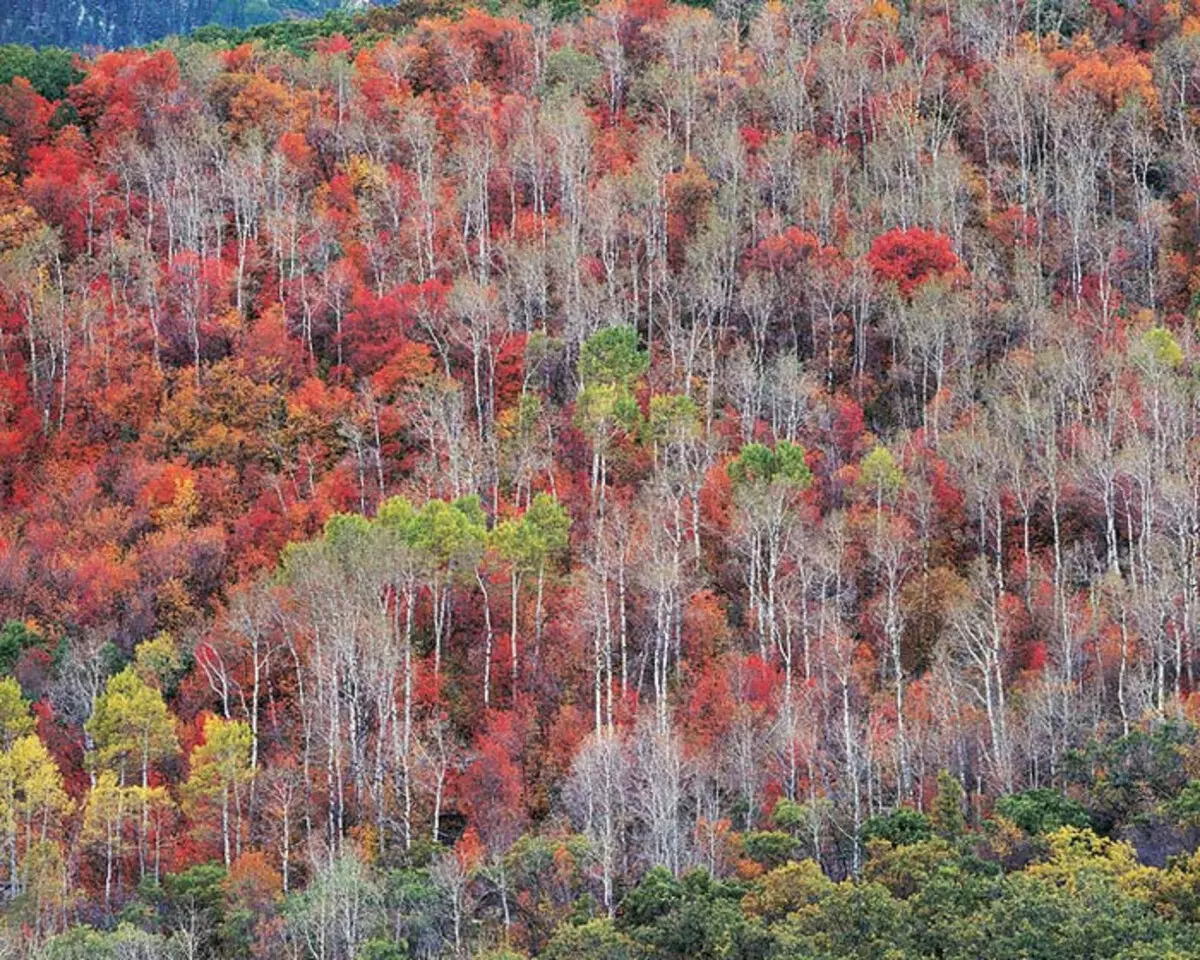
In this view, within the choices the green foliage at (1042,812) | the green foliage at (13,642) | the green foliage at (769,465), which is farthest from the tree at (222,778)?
the green foliage at (1042,812)

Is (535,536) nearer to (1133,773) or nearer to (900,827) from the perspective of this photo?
(900,827)

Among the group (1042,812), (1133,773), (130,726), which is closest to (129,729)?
(130,726)

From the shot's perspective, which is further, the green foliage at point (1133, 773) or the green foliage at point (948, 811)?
the green foliage at point (948, 811)

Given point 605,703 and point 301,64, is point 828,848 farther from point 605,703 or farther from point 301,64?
point 301,64

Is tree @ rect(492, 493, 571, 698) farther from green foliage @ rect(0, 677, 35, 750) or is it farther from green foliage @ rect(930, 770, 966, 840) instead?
green foliage @ rect(930, 770, 966, 840)

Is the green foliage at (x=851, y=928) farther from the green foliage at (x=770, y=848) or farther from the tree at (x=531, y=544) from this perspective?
the tree at (x=531, y=544)

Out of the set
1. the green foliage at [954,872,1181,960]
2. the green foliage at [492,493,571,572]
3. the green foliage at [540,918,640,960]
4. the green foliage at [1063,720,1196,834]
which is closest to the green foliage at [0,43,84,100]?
the green foliage at [492,493,571,572]
